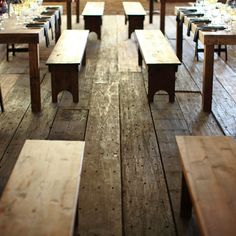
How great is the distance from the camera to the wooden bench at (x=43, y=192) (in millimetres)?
1976

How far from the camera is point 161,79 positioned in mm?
4672

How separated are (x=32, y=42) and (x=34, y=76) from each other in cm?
31

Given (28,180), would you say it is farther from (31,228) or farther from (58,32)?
(58,32)

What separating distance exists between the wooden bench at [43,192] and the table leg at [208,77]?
2.00 metres

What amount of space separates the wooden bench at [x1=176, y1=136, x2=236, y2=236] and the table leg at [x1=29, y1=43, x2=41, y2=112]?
6.46 ft

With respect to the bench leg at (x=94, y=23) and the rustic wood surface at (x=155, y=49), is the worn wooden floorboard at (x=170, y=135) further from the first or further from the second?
the bench leg at (x=94, y=23)

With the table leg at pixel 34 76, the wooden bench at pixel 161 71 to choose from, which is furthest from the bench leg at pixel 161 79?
the table leg at pixel 34 76

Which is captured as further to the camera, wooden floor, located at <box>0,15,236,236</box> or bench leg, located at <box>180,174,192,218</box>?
wooden floor, located at <box>0,15,236,236</box>

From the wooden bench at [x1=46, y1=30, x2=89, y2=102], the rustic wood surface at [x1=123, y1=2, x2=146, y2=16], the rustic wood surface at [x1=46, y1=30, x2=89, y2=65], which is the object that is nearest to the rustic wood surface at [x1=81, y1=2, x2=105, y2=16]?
the rustic wood surface at [x1=123, y1=2, x2=146, y2=16]

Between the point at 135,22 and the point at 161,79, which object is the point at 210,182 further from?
the point at 135,22

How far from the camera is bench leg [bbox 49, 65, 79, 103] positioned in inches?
181

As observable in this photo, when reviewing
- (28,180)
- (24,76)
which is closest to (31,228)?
(28,180)

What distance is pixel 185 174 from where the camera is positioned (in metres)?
2.45

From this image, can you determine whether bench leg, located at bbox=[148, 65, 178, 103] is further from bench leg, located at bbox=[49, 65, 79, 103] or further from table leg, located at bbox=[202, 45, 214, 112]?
bench leg, located at bbox=[49, 65, 79, 103]
